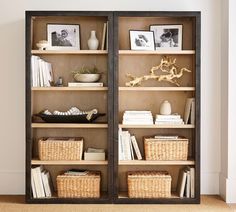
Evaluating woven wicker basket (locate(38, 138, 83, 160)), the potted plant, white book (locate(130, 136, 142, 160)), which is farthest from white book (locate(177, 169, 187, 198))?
the potted plant

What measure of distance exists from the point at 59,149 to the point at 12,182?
2.30 feet

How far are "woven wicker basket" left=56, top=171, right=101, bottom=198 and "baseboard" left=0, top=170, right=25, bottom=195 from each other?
0.51 m

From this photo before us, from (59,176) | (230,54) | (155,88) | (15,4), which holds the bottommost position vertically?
(59,176)

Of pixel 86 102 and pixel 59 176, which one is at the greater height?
pixel 86 102

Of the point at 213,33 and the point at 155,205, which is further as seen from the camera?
the point at 213,33

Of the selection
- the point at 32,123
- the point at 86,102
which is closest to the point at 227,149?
the point at 86,102

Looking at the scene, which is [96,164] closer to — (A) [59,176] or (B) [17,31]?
(A) [59,176]

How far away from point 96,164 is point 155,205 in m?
0.66

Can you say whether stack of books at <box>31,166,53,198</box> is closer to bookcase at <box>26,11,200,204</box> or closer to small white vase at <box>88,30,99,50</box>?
bookcase at <box>26,11,200,204</box>

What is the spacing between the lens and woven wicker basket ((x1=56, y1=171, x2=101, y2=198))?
4.12 metres

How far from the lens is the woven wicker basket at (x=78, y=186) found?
4.12 metres

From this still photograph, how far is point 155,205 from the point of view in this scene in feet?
13.3

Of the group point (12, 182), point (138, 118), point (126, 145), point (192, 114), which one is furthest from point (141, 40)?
point (12, 182)

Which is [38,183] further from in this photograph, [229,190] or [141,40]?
[229,190]
